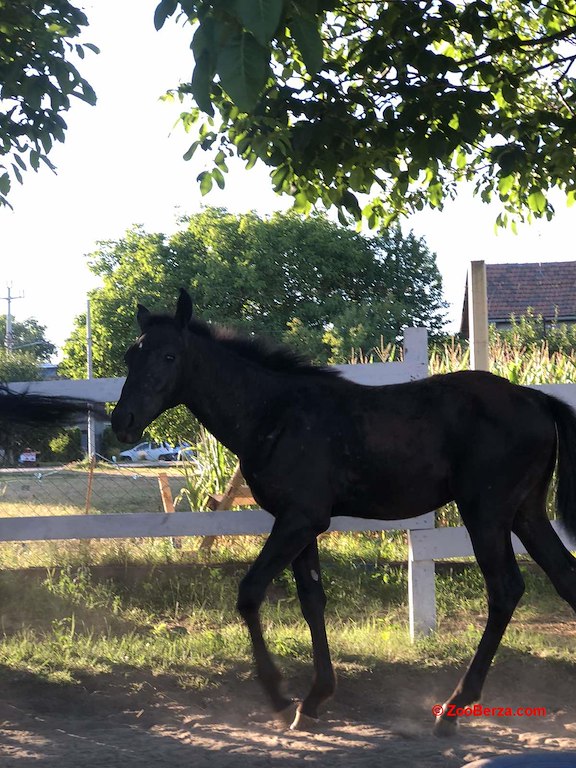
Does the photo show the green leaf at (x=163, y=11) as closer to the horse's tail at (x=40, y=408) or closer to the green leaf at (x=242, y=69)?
the green leaf at (x=242, y=69)

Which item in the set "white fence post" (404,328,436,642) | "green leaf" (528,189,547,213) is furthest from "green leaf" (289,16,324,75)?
"green leaf" (528,189,547,213)

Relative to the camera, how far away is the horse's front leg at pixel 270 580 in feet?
14.1

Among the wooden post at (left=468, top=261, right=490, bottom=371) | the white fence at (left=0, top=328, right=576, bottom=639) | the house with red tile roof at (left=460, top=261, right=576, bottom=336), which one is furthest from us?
the house with red tile roof at (left=460, top=261, right=576, bottom=336)

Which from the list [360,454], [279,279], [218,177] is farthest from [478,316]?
[279,279]

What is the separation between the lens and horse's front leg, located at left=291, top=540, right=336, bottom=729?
4395 millimetres

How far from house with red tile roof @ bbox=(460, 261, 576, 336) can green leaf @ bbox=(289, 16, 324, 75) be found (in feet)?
106

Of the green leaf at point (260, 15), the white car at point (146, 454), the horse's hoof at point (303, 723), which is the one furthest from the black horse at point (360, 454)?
the white car at point (146, 454)

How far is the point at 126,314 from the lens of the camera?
4262cm

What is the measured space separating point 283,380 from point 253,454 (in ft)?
1.49

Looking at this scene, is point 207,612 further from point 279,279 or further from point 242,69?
point 279,279

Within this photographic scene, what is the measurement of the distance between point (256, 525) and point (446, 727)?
5.96 feet

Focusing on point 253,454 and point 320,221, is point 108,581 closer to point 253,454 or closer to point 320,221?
point 253,454

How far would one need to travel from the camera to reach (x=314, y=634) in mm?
4566

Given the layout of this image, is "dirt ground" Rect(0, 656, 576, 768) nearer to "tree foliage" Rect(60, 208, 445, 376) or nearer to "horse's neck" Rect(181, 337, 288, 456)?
"horse's neck" Rect(181, 337, 288, 456)
